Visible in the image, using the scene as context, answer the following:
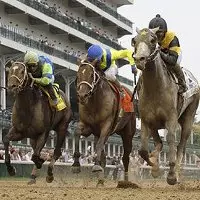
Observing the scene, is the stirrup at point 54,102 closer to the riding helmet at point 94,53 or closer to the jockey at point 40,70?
the jockey at point 40,70

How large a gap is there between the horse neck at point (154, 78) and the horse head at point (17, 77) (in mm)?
2506

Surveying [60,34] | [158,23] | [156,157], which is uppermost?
[60,34]

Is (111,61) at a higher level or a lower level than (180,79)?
higher

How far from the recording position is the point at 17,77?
12.6 metres

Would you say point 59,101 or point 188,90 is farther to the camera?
point 59,101

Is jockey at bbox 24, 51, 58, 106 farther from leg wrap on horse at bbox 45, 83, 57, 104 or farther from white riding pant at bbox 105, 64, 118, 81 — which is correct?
white riding pant at bbox 105, 64, 118, 81

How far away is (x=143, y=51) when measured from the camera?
1045cm

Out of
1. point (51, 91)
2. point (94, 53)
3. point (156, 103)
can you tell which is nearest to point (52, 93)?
point (51, 91)

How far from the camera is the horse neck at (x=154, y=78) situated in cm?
1116

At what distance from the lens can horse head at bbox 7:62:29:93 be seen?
1252cm

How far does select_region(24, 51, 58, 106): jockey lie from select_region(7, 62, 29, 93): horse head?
40 centimetres

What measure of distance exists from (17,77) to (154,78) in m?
2.72

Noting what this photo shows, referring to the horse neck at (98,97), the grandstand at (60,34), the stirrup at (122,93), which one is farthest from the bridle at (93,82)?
the grandstand at (60,34)

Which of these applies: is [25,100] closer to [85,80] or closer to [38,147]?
[38,147]
